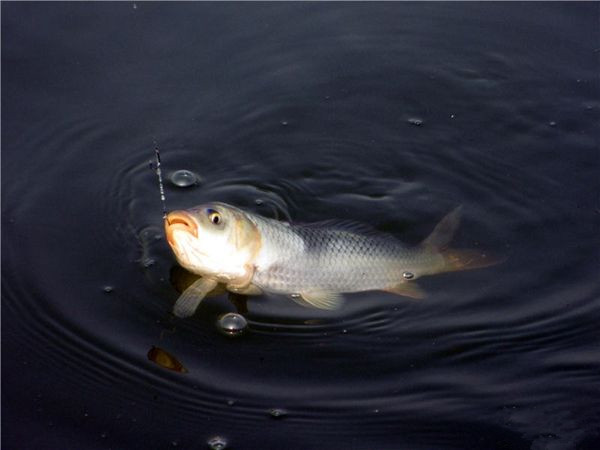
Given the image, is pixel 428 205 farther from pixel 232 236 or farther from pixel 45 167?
pixel 45 167

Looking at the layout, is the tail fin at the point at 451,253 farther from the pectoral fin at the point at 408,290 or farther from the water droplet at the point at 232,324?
the water droplet at the point at 232,324

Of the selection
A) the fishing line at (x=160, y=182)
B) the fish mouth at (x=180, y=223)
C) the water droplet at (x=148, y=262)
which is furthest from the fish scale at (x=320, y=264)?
the fishing line at (x=160, y=182)

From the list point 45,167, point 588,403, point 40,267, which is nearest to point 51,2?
point 45,167

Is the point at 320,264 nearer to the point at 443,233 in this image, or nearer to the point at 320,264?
the point at 320,264

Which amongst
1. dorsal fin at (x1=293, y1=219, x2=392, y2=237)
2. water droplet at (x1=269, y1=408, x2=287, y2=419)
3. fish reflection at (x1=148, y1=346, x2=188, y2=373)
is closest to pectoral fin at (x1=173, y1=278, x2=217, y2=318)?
fish reflection at (x1=148, y1=346, x2=188, y2=373)

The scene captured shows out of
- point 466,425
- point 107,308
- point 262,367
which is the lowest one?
point 466,425

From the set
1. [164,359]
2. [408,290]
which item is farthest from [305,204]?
[164,359]
